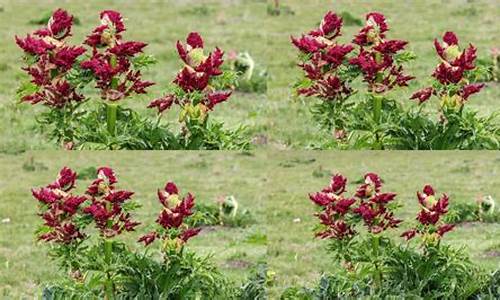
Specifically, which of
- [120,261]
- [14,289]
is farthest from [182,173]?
[14,289]

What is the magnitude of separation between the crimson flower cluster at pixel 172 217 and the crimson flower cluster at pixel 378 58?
3.82ft

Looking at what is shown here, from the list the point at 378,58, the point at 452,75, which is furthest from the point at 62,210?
the point at 452,75

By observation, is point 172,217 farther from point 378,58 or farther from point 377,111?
point 378,58

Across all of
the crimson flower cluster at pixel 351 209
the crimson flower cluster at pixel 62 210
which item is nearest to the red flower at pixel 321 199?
the crimson flower cluster at pixel 351 209

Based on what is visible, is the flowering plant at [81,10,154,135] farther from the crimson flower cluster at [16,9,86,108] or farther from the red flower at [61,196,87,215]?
the red flower at [61,196,87,215]

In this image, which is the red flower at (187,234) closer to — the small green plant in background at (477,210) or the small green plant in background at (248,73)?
the small green plant in background at (248,73)

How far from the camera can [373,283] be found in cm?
703

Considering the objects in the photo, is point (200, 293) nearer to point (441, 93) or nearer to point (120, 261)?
point (120, 261)

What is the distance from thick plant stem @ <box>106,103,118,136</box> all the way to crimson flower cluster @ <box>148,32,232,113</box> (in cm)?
20

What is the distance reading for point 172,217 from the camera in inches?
268

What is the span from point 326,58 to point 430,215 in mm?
1076

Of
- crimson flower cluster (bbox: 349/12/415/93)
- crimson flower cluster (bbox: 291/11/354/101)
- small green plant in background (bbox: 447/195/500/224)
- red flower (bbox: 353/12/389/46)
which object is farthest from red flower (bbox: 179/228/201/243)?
small green plant in background (bbox: 447/195/500/224)

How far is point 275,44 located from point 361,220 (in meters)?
1.11

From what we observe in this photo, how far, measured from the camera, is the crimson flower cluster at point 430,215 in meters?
7.00
